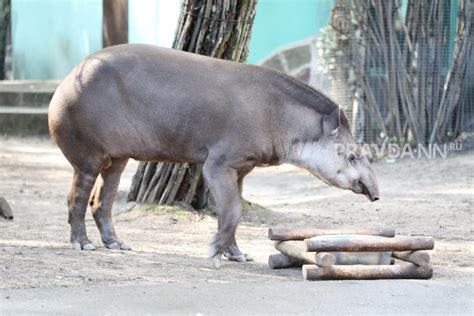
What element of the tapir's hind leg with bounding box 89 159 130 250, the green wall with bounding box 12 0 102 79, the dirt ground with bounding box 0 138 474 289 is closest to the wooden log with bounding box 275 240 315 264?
the dirt ground with bounding box 0 138 474 289

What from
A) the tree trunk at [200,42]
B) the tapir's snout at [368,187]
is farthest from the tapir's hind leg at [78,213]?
the tapir's snout at [368,187]

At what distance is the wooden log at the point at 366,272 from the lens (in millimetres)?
6145

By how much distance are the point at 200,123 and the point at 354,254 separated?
1.44 metres

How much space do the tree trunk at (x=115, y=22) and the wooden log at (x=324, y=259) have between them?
954 cm

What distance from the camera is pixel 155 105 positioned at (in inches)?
275

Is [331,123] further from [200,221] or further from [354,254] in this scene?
Result: [200,221]

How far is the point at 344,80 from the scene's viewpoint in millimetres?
13562

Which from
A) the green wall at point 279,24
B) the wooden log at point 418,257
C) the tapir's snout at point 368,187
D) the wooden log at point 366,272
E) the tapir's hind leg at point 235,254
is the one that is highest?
the tapir's snout at point 368,187

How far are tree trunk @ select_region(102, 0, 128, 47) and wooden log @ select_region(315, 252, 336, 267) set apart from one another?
9.54 metres

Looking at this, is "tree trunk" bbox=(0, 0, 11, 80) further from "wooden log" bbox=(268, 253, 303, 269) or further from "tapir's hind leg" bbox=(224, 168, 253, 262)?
"wooden log" bbox=(268, 253, 303, 269)

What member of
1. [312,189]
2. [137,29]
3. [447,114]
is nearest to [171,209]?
[312,189]

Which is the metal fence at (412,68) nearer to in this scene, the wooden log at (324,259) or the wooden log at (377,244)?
the wooden log at (377,244)

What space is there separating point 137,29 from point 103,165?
992 cm

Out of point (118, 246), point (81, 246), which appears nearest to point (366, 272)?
point (118, 246)
